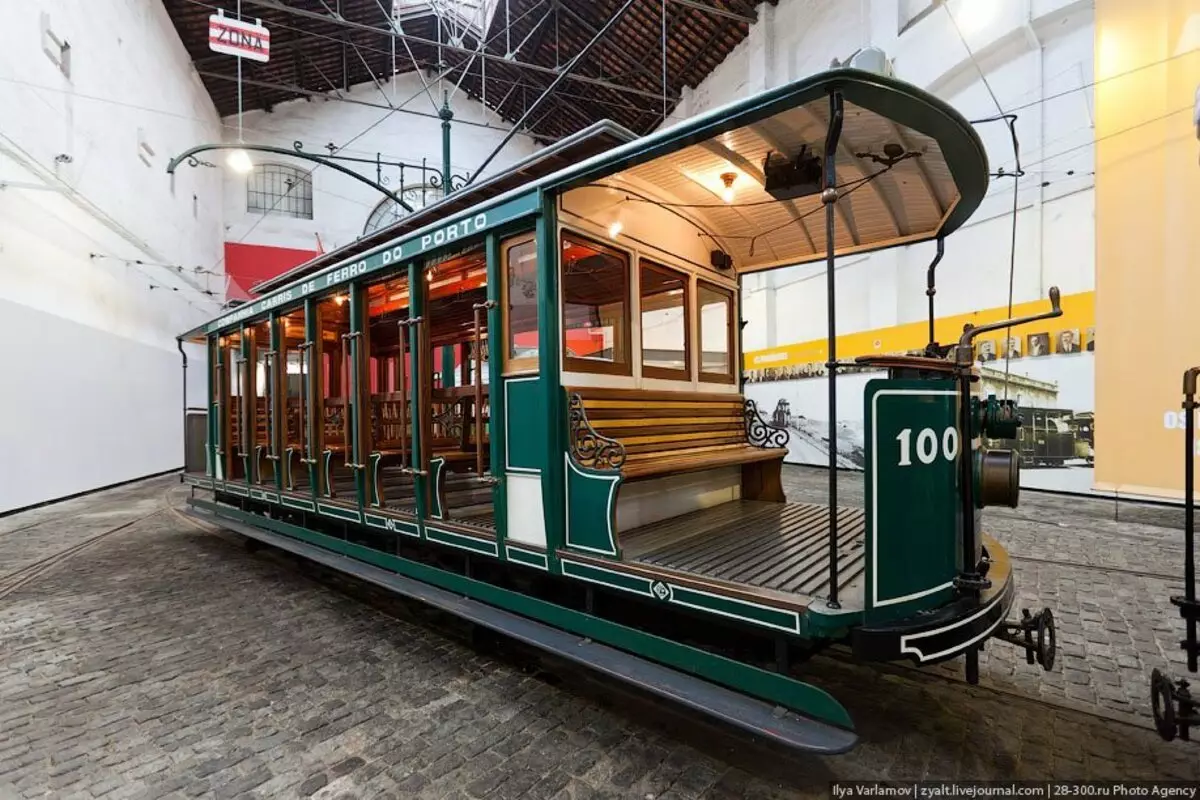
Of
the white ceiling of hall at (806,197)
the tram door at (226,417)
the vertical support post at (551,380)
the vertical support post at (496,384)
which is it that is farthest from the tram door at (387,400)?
the white ceiling of hall at (806,197)

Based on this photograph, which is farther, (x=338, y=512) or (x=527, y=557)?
(x=338, y=512)

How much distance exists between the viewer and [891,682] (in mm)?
3070

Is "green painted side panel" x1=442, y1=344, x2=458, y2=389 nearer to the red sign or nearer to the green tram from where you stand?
the green tram

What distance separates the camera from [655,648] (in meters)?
2.52

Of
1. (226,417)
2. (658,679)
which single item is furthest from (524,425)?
(226,417)

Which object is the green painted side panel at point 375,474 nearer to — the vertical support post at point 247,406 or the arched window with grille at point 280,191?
the vertical support post at point 247,406

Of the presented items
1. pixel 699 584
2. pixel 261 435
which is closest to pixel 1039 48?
pixel 699 584

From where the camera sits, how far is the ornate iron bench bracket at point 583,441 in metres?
2.92

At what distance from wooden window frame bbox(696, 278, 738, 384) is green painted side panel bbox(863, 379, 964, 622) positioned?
2.21m

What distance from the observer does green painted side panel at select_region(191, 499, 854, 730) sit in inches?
81.8

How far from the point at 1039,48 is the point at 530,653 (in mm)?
10347

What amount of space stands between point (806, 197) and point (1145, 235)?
18.6ft

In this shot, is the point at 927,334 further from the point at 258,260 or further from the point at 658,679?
the point at 258,260

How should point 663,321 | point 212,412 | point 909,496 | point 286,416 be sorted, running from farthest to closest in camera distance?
1. point 212,412
2. point 286,416
3. point 663,321
4. point 909,496
